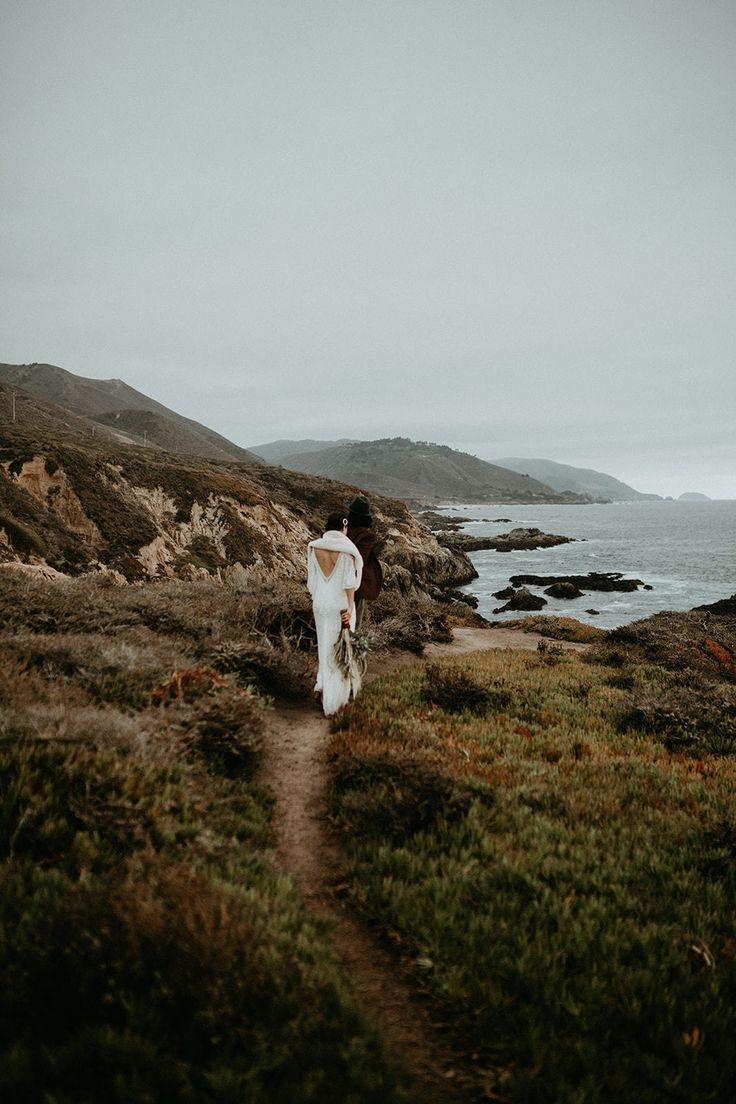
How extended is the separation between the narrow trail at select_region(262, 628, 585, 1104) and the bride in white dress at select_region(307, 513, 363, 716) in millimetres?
555

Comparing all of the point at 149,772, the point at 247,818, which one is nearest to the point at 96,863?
the point at 149,772

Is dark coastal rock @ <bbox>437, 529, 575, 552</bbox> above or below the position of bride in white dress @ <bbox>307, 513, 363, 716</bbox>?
above

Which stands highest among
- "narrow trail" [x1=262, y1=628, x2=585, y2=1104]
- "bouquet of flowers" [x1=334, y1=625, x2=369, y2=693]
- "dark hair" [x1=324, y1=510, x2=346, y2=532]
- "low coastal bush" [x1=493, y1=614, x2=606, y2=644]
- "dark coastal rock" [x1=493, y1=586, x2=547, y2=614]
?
"dark hair" [x1=324, y1=510, x2=346, y2=532]

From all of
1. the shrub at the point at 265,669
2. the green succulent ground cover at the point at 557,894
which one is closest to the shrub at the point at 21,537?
the shrub at the point at 265,669

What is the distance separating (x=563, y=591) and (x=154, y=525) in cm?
3160

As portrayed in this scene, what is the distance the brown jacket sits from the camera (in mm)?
8875

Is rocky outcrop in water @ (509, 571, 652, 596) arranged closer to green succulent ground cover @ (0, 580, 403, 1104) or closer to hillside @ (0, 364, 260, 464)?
green succulent ground cover @ (0, 580, 403, 1104)

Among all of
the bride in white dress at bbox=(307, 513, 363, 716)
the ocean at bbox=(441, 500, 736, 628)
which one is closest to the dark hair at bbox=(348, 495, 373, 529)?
the bride in white dress at bbox=(307, 513, 363, 716)

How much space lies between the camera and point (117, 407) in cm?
15412

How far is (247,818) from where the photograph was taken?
4715 millimetres

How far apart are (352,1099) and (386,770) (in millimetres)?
3310

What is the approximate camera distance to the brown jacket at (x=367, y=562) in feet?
29.1

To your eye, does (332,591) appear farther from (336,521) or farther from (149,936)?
(149,936)

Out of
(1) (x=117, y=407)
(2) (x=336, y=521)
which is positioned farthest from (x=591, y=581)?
(1) (x=117, y=407)
